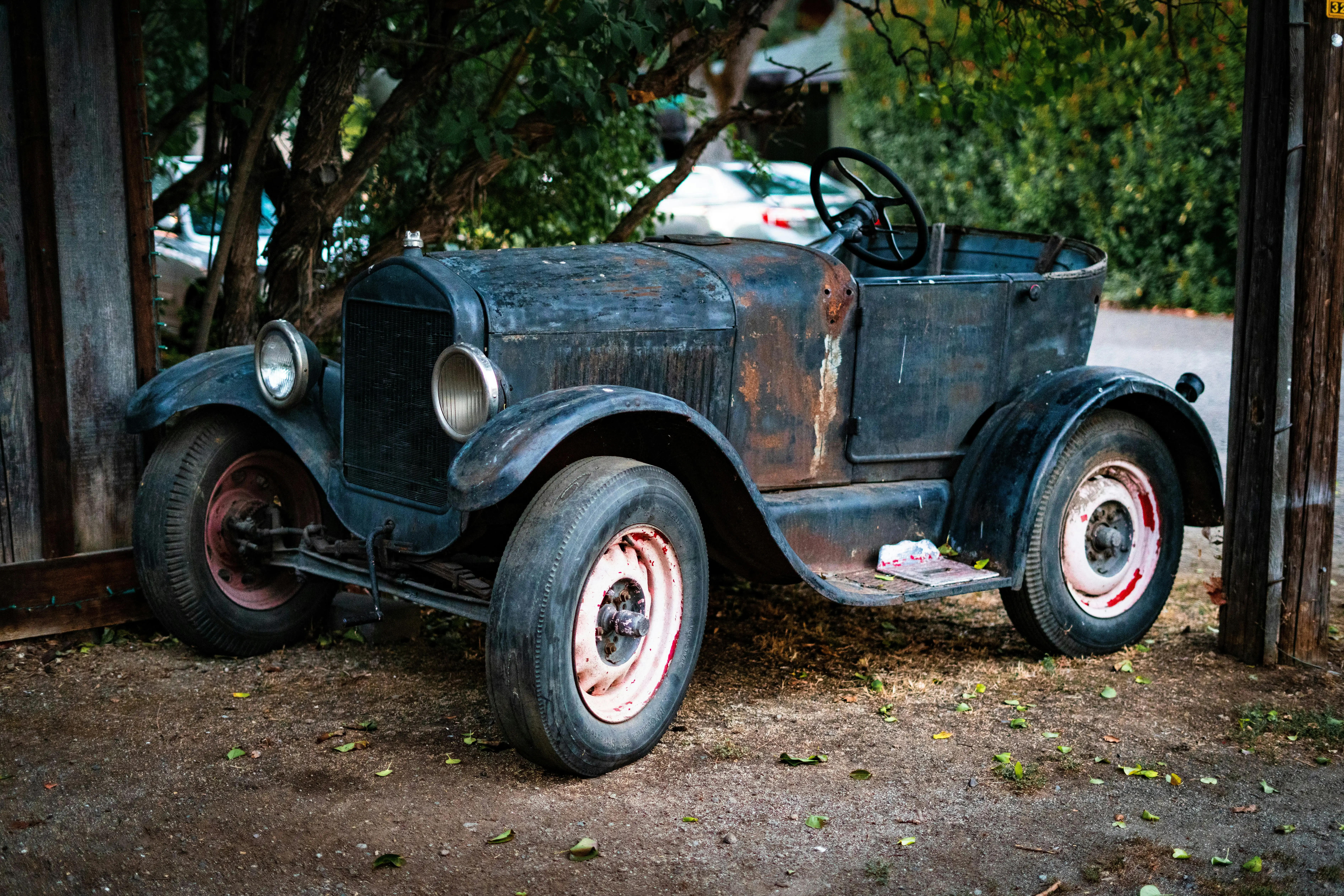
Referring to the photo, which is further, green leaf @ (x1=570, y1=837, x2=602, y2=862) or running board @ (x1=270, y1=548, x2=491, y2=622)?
running board @ (x1=270, y1=548, x2=491, y2=622)

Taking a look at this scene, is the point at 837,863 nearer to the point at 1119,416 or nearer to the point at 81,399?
the point at 1119,416

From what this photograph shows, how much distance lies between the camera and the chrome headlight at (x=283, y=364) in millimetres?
4285

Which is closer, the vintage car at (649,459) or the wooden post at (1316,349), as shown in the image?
the vintage car at (649,459)

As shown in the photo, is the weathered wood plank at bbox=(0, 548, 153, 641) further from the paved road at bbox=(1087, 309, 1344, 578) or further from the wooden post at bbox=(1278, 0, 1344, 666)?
the paved road at bbox=(1087, 309, 1344, 578)

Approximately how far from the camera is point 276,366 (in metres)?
4.36

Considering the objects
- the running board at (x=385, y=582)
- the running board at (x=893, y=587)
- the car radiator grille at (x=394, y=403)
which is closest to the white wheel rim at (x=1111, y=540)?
the running board at (x=893, y=587)

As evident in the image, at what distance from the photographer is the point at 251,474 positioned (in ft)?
15.2

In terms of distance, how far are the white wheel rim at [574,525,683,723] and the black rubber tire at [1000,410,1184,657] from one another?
4.51 ft

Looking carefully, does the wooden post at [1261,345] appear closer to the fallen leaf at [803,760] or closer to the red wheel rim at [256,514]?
the fallen leaf at [803,760]

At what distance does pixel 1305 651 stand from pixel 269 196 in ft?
15.7

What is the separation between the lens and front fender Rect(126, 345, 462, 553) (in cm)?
419

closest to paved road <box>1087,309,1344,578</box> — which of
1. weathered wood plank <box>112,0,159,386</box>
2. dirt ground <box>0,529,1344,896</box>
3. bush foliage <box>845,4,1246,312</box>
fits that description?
bush foliage <box>845,4,1246,312</box>

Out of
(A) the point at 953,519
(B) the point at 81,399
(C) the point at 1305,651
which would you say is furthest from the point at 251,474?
(C) the point at 1305,651

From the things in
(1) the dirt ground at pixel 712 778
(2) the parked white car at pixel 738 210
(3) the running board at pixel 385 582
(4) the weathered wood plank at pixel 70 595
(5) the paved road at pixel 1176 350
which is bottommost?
(1) the dirt ground at pixel 712 778
